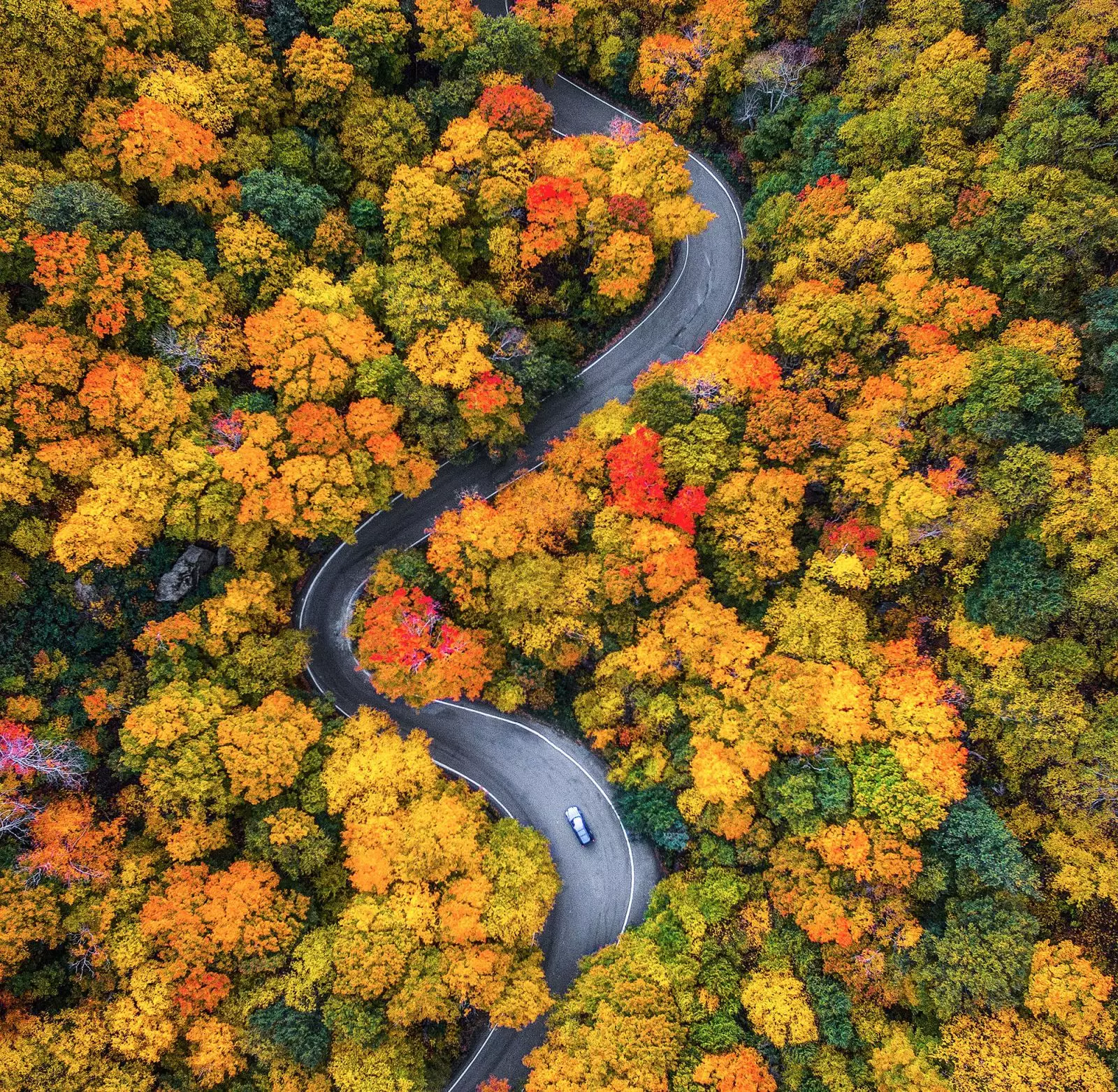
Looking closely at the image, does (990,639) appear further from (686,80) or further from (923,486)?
(686,80)

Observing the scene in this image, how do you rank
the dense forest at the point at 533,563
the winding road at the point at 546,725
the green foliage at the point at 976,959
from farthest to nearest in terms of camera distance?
the winding road at the point at 546,725, the dense forest at the point at 533,563, the green foliage at the point at 976,959

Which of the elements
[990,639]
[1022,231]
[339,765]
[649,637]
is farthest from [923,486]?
[339,765]

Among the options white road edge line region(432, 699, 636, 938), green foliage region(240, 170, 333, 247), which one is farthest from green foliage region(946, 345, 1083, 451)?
green foliage region(240, 170, 333, 247)

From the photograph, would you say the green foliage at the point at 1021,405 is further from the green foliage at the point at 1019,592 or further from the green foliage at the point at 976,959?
the green foliage at the point at 976,959

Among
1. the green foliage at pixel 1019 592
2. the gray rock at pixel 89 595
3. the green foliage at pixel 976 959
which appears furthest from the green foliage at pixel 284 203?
the green foliage at pixel 976 959

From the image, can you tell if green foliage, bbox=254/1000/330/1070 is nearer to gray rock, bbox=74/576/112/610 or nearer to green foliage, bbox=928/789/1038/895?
gray rock, bbox=74/576/112/610

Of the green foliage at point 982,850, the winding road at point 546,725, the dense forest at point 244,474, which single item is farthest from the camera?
the winding road at point 546,725

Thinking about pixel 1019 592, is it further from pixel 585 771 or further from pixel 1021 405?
pixel 585 771
